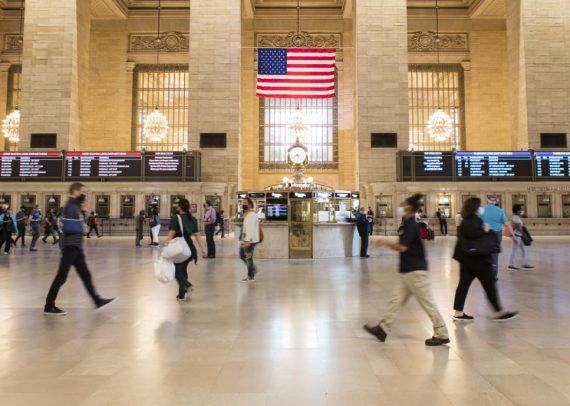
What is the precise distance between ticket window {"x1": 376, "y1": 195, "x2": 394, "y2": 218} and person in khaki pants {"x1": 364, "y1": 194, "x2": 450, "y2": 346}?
614 inches

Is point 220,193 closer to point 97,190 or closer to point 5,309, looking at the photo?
point 97,190

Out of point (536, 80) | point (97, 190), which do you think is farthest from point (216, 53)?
point (536, 80)

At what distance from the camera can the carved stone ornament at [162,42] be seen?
27.5m

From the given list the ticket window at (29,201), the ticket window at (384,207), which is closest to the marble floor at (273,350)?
the ticket window at (384,207)

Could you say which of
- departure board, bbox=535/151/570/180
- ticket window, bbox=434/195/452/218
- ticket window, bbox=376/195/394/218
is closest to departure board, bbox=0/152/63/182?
ticket window, bbox=376/195/394/218

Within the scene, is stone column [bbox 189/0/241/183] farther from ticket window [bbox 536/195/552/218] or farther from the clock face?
ticket window [bbox 536/195/552/218]

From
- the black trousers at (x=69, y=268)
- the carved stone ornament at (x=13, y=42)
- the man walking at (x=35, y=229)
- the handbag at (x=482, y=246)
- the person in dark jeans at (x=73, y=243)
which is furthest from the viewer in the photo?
the carved stone ornament at (x=13, y=42)

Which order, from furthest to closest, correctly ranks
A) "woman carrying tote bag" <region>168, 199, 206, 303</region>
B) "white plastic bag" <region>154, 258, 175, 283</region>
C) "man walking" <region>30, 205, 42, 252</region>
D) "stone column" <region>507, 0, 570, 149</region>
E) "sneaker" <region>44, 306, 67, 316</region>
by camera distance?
"stone column" <region>507, 0, 570, 149</region>, "man walking" <region>30, 205, 42, 252</region>, "woman carrying tote bag" <region>168, 199, 206, 303</region>, "white plastic bag" <region>154, 258, 175, 283</region>, "sneaker" <region>44, 306, 67, 316</region>

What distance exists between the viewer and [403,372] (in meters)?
3.12

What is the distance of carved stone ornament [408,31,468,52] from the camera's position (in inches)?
1075

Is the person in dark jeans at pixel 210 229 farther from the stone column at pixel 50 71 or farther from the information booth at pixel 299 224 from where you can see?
the stone column at pixel 50 71

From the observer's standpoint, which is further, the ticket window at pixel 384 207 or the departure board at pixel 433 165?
the ticket window at pixel 384 207

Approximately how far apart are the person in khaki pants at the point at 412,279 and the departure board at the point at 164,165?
54.3ft

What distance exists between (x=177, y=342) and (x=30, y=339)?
54.4 inches
